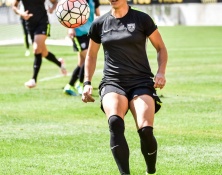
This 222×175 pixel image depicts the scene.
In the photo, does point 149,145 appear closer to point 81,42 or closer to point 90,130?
point 90,130

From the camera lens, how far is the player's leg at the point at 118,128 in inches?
299

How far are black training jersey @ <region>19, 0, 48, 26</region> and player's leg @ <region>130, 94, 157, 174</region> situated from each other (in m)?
9.34

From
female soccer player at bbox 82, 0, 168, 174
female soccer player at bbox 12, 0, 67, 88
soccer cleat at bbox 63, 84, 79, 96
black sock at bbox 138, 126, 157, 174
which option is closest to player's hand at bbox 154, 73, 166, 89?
female soccer player at bbox 82, 0, 168, 174

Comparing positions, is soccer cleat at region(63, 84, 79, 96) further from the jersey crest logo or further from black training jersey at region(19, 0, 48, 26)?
the jersey crest logo

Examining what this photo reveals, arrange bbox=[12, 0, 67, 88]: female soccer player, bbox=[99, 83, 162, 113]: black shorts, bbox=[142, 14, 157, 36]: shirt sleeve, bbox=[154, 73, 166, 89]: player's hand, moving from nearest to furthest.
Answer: bbox=[154, 73, 166, 89]: player's hand, bbox=[99, 83, 162, 113]: black shorts, bbox=[142, 14, 157, 36]: shirt sleeve, bbox=[12, 0, 67, 88]: female soccer player

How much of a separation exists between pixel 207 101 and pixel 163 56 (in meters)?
6.62

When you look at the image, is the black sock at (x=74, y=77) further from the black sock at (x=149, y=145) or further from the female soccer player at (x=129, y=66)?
Result: the black sock at (x=149, y=145)

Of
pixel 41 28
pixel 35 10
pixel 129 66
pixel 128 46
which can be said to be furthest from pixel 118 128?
pixel 35 10

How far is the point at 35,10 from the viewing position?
1712 cm

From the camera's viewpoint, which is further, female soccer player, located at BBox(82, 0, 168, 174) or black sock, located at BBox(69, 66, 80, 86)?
black sock, located at BBox(69, 66, 80, 86)

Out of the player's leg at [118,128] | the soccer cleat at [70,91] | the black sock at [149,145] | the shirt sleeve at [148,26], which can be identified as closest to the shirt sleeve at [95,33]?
the shirt sleeve at [148,26]

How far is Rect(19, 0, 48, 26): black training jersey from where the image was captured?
17.0 metres

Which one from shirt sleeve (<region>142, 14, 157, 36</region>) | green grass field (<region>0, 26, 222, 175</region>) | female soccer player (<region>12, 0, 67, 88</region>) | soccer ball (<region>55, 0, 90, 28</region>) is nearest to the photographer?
shirt sleeve (<region>142, 14, 157, 36</region>)

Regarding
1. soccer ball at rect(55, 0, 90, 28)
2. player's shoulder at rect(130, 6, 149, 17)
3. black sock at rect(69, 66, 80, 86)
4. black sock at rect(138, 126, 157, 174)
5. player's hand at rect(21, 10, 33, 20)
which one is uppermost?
player's shoulder at rect(130, 6, 149, 17)
